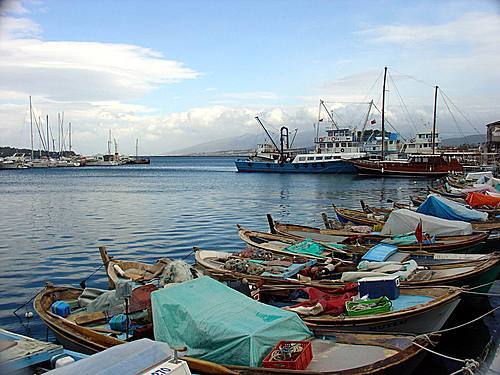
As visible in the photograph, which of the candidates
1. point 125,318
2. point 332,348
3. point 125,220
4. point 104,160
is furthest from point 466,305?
point 104,160

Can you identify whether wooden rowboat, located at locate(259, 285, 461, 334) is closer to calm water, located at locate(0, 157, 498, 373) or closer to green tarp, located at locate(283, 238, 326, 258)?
calm water, located at locate(0, 157, 498, 373)

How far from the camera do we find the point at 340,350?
769 centimetres

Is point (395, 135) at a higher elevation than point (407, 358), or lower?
higher

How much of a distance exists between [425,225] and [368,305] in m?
8.16

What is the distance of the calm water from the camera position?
16.2 m

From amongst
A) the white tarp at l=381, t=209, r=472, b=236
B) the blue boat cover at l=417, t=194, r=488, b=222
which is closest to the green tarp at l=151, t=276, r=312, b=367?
the white tarp at l=381, t=209, r=472, b=236

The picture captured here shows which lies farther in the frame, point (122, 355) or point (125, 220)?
point (125, 220)

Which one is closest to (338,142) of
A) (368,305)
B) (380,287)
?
(380,287)

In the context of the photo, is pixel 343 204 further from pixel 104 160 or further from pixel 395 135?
pixel 104 160

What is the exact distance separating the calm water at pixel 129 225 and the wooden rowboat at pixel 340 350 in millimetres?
2680

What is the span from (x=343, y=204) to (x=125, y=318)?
3127 cm

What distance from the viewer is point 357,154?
256 feet

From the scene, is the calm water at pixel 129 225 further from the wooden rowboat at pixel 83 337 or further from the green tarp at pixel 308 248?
the green tarp at pixel 308 248

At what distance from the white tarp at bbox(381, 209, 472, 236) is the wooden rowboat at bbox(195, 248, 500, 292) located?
113 inches
